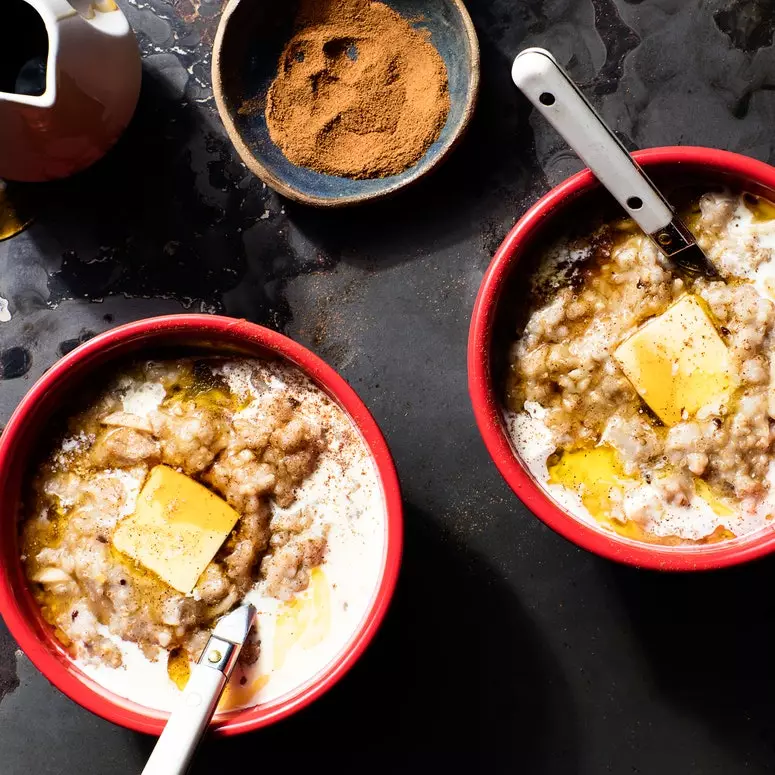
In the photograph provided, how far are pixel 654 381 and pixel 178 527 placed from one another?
0.90 m

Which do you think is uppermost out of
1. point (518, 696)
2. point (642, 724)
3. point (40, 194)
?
point (40, 194)

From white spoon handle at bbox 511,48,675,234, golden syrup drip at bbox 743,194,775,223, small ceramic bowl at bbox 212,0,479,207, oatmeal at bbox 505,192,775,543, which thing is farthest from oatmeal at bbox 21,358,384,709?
golden syrup drip at bbox 743,194,775,223

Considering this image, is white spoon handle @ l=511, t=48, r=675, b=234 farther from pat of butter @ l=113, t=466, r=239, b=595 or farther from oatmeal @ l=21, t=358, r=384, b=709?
pat of butter @ l=113, t=466, r=239, b=595

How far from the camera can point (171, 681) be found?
1.48 meters

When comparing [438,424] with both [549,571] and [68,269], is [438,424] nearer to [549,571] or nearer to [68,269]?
[549,571]

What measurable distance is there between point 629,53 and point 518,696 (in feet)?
4.61

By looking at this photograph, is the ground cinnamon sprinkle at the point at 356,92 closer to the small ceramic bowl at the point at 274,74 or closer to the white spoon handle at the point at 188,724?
the small ceramic bowl at the point at 274,74

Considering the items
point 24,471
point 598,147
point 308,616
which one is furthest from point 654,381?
point 24,471

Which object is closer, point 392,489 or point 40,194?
point 392,489

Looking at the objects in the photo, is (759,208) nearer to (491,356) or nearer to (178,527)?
(491,356)

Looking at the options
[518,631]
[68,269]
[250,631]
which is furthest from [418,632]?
[68,269]

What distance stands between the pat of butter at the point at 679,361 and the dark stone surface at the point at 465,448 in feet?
1.33

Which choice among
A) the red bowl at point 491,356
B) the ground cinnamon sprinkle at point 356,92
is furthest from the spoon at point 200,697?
the ground cinnamon sprinkle at point 356,92

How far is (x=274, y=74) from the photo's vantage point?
1757 mm
